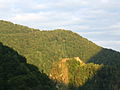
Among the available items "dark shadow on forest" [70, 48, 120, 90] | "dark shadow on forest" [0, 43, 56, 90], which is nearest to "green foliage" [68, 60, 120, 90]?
"dark shadow on forest" [70, 48, 120, 90]

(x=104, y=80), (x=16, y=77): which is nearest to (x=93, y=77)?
(x=104, y=80)

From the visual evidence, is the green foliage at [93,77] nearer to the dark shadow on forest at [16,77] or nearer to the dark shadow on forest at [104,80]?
the dark shadow on forest at [104,80]

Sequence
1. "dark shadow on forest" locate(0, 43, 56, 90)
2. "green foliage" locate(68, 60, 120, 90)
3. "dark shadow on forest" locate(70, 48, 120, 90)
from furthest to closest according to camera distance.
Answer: "green foliage" locate(68, 60, 120, 90) → "dark shadow on forest" locate(70, 48, 120, 90) → "dark shadow on forest" locate(0, 43, 56, 90)

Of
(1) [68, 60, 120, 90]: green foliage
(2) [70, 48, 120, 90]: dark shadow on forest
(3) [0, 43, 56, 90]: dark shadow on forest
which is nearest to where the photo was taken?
(3) [0, 43, 56, 90]: dark shadow on forest

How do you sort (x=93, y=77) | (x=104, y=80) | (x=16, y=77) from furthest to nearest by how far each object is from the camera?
(x=93, y=77), (x=104, y=80), (x=16, y=77)

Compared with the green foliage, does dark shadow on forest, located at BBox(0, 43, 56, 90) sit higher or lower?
higher

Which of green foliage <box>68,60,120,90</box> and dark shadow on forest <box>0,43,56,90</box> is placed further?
green foliage <box>68,60,120,90</box>

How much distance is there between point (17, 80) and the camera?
4478cm

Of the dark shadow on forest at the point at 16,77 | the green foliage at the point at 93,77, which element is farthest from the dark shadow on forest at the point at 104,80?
the dark shadow on forest at the point at 16,77

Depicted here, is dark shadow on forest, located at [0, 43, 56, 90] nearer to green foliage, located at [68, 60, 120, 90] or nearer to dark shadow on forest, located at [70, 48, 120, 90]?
green foliage, located at [68, 60, 120, 90]

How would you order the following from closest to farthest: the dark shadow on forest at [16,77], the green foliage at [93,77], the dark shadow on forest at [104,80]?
the dark shadow on forest at [16,77] < the dark shadow on forest at [104,80] < the green foliage at [93,77]

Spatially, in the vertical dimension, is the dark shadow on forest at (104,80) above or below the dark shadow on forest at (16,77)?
below

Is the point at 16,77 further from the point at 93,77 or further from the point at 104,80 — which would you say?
the point at 93,77

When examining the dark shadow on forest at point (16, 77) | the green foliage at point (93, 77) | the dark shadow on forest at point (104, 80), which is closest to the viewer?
the dark shadow on forest at point (16, 77)
